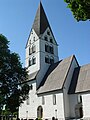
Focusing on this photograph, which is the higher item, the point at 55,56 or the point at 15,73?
the point at 55,56

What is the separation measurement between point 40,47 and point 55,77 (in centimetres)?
888

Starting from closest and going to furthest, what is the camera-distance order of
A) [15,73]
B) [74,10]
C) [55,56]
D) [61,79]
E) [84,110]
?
[74,10] < [15,73] < [84,110] < [61,79] < [55,56]

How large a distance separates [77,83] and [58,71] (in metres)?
5.46

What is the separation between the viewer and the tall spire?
4241cm

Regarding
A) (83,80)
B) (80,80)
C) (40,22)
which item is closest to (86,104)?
(83,80)

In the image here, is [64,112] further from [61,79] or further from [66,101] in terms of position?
[61,79]

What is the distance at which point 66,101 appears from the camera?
29.9 meters

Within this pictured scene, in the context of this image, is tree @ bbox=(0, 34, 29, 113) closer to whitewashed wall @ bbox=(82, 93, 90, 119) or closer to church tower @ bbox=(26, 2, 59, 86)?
whitewashed wall @ bbox=(82, 93, 90, 119)

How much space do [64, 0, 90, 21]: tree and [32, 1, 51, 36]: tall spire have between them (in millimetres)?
32429

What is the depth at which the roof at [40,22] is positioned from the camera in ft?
139

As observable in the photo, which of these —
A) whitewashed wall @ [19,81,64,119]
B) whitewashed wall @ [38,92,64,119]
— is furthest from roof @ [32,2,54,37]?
whitewashed wall @ [38,92,64,119]

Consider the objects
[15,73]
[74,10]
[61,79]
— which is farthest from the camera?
[61,79]

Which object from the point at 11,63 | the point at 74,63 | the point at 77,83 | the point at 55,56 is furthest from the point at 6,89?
the point at 55,56

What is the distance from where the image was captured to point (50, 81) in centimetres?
3444
